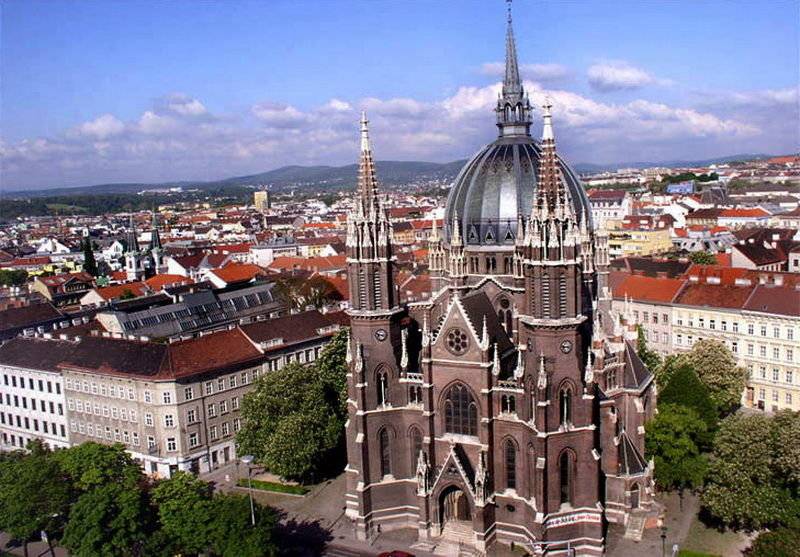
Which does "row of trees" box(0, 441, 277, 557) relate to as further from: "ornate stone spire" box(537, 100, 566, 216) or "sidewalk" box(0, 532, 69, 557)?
"ornate stone spire" box(537, 100, 566, 216)

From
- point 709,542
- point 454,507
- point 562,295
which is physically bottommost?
point 709,542

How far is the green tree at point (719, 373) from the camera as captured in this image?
86000mm

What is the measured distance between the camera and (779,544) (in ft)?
164

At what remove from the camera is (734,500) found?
59094mm

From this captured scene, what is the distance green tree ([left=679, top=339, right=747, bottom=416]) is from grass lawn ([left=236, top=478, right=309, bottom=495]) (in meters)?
46.7

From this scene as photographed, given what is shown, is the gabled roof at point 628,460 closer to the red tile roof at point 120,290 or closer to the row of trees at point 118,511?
the row of trees at point 118,511

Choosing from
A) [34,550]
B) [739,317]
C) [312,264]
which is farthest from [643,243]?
[34,550]

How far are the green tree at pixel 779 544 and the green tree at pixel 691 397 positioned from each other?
78.7ft

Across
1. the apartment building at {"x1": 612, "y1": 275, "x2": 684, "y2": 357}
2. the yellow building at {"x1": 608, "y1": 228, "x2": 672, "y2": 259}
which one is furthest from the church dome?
the yellow building at {"x1": 608, "y1": 228, "x2": 672, "y2": 259}

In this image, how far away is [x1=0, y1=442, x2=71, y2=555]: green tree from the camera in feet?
200

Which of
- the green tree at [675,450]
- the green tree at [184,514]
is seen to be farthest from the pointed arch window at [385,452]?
the green tree at [675,450]

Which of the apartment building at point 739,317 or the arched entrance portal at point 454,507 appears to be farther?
the apartment building at point 739,317

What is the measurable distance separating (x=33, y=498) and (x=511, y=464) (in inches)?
1571

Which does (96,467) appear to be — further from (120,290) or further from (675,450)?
(120,290)
